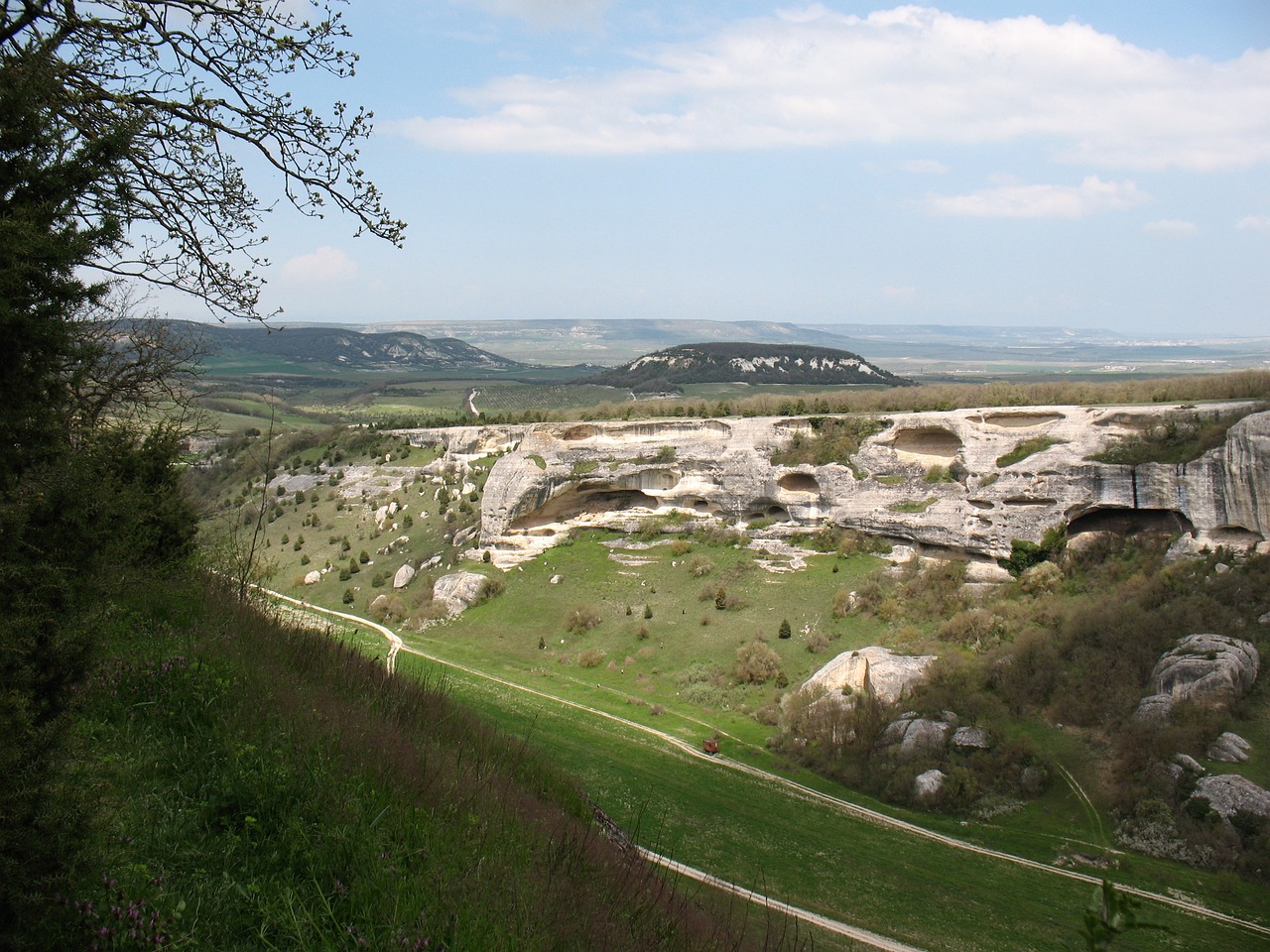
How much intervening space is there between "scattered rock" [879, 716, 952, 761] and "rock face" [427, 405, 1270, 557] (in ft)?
36.0

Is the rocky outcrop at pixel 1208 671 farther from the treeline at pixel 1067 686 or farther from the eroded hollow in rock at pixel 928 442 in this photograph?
the eroded hollow in rock at pixel 928 442

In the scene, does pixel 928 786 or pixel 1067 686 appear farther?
pixel 1067 686

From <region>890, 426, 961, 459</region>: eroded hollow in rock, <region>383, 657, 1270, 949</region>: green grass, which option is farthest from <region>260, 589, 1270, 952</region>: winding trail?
<region>890, 426, 961, 459</region>: eroded hollow in rock

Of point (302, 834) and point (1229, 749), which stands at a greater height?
point (302, 834)

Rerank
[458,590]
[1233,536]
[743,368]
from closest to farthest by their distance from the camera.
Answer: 1. [1233,536]
2. [458,590]
3. [743,368]

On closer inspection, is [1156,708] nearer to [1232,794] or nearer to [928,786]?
[1232,794]

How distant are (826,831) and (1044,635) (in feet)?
35.1

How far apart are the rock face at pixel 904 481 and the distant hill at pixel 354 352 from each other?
382 ft

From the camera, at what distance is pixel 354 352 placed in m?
170

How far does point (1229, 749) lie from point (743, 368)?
91500mm

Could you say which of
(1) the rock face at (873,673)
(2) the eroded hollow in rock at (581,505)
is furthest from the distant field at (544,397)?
(1) the rock face at (873,673)

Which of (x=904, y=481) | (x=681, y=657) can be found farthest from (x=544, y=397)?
(x=681, y=657)

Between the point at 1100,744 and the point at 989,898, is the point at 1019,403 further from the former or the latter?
the point at 989,898

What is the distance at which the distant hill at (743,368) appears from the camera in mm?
99000
